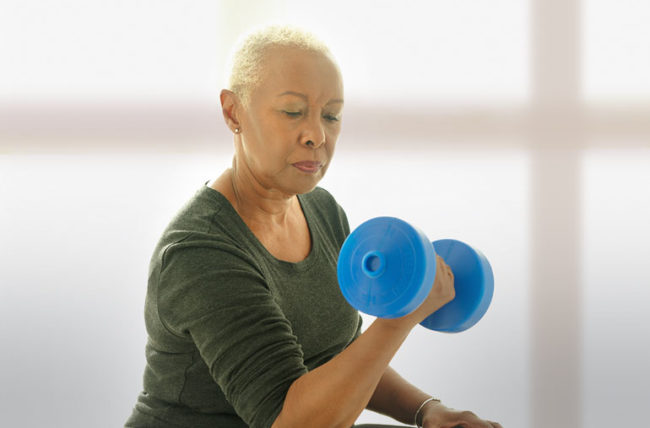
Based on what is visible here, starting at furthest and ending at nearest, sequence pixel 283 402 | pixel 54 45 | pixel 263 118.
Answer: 1. pixel 54 45
2. pixel 263 118
3. pixel 283 402

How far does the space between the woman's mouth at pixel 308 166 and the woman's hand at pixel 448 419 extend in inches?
19.6

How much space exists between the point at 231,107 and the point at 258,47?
4.4 inches

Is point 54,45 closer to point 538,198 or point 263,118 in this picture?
point 263,118

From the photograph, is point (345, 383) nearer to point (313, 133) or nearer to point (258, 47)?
point (313, 133)

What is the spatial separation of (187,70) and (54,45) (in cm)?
36

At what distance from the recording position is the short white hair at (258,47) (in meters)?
1.10

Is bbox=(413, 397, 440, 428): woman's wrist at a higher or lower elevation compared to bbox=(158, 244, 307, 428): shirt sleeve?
lower

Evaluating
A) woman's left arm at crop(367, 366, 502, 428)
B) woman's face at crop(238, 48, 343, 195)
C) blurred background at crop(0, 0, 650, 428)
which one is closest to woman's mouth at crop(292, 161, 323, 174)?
woman's face at crop(238, 48, 343, 195)

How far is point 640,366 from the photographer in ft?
6.53

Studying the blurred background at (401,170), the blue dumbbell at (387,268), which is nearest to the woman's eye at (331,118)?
the blue dumbbell at (387,268)

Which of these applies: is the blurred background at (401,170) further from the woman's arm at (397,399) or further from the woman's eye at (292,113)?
the woman's eye at (292,113)

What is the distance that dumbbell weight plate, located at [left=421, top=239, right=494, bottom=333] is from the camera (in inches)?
41.8

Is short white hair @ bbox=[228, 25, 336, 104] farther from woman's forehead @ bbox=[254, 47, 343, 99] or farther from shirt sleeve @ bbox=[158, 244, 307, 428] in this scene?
shirt sleeve @ bbox=[158, 244, 307, 428]

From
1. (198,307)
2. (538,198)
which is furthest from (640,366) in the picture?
(198,307)
